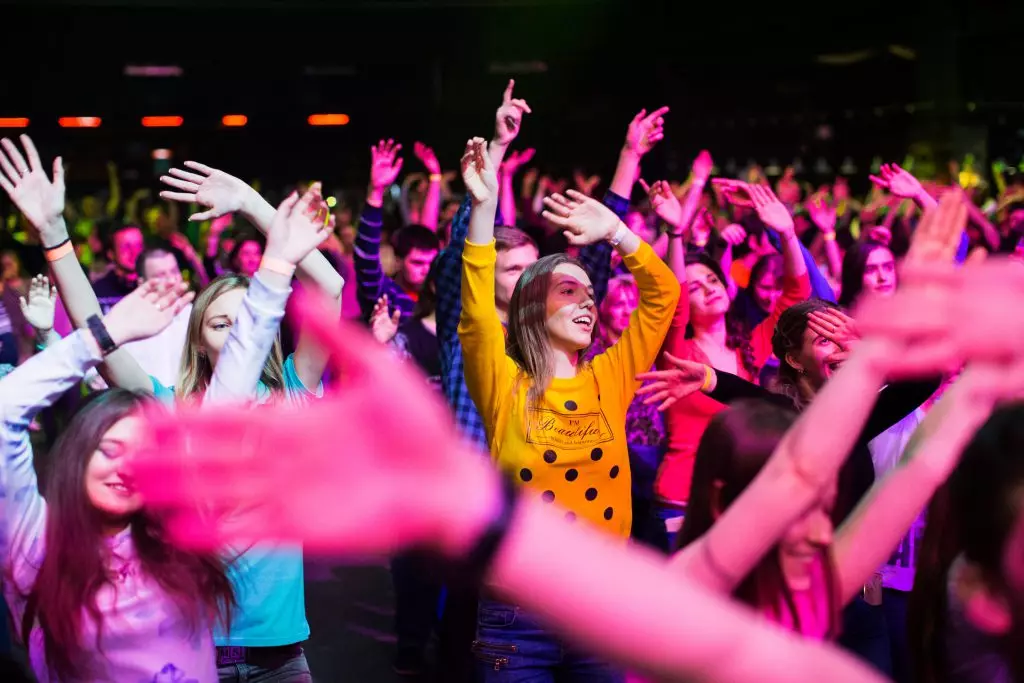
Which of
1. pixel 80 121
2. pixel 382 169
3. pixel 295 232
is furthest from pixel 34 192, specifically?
pixel 80 121

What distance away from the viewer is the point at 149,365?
4797 mm

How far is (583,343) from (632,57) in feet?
52.8

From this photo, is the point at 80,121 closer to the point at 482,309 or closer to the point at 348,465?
the point at 482,309

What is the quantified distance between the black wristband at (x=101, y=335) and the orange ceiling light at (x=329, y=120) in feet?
62.5

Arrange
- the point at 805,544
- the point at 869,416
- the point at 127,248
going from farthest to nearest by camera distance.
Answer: the point at 127,248, the point at 869,416, the point at 805,544

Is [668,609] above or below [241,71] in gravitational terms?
below

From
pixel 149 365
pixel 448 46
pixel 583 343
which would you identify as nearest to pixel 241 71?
pixel 448 46

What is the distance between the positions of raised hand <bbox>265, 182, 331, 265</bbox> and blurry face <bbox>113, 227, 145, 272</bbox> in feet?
16.9

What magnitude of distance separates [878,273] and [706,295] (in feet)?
2.34

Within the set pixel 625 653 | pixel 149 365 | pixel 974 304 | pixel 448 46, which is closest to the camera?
pixel 625 653

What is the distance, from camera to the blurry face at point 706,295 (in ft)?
16.1

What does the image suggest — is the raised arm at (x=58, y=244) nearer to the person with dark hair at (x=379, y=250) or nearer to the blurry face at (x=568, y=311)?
the blurry face at (x=568, y=311)

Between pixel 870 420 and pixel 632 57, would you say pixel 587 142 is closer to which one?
pixel 632 57

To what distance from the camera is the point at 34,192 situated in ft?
10.0
